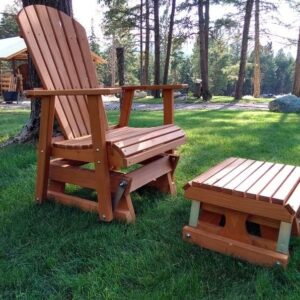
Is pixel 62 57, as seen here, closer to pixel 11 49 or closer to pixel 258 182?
pixel 258 182

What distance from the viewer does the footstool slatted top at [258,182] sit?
1.57 meters

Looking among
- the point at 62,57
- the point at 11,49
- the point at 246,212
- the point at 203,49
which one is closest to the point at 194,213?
the point at 246,212

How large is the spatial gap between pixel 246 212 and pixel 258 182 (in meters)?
0.22

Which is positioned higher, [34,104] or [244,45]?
[244,45]

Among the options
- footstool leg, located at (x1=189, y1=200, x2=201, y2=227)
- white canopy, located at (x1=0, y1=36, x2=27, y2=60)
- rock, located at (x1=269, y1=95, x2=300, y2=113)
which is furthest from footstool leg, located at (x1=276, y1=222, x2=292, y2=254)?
white canopy, located at (x1=0, y1=36, x2=27, y2=60)

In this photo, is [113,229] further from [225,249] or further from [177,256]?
[225,249]

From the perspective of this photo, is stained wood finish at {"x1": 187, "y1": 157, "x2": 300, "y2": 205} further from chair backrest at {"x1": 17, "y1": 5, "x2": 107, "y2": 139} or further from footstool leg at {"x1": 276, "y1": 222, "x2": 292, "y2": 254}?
chair backrest at {"x1": 17, "y1": 5, "x2": 107, "y2": 139}

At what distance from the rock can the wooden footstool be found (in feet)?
22.5

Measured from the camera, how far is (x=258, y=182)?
5.78 feet

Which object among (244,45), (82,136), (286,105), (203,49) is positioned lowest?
(286,105)

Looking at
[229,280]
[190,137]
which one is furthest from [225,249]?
[190,137]

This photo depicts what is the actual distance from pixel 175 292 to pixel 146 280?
15 centimetres

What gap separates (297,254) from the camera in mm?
1663

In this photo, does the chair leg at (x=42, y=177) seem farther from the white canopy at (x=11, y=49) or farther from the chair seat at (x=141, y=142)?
the white canopy at (x=11, y=49)
